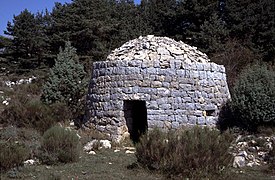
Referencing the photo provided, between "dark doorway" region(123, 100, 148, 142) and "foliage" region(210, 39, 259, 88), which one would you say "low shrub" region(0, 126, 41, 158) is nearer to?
"dark doorway" region(123, 100, 148, 142)

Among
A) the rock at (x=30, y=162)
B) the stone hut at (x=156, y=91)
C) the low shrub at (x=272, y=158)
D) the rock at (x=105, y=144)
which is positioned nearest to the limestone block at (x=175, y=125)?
the stone hut at (x=156, y=91)

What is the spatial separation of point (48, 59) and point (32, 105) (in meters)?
15.0

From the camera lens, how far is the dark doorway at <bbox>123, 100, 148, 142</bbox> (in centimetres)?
1010

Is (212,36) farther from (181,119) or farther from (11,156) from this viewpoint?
(11,156)

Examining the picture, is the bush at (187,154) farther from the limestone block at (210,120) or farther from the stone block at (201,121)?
the limestone block at (210,120)

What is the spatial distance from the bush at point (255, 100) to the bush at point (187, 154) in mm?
3103

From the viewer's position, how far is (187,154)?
6332 millimetres

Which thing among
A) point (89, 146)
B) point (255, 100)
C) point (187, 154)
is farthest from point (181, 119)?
point (187, 154)

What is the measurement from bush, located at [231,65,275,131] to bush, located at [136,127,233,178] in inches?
122

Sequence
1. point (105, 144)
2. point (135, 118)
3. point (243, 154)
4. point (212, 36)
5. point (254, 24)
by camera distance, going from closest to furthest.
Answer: point (243, 154) < point (105, 144) < point (135, 118) < point (212, 36) < point (254, 24)

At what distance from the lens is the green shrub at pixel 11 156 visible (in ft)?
21.2

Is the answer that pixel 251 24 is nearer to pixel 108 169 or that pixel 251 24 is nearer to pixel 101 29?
pixel 101 29

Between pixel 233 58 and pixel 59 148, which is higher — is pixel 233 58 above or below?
above

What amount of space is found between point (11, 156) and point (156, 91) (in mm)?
4458
